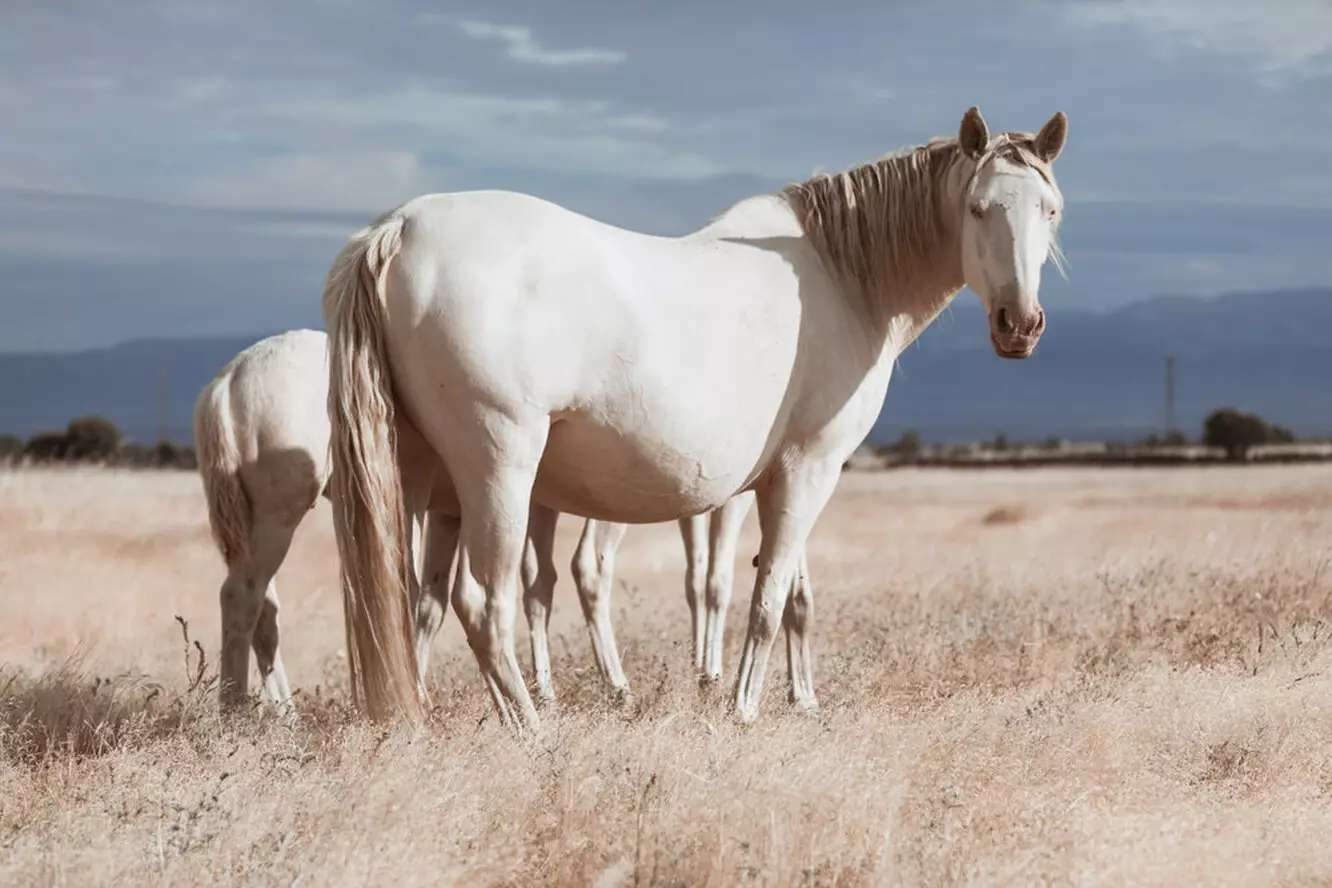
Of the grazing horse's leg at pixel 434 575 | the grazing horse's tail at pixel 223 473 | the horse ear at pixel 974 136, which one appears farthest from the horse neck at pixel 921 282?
the grazing horse's tail at pixel 223 473

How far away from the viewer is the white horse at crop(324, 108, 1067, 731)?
17.7ft

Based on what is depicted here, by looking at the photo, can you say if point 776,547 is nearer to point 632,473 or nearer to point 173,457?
point 632,473

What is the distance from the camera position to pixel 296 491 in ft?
23.1

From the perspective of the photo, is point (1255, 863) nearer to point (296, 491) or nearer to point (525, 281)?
point (525, 281)

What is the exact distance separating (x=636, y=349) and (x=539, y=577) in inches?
98.0

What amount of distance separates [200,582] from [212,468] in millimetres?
6776

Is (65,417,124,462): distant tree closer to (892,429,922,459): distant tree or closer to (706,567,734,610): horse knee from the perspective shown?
(892,429,922,459): distant tree

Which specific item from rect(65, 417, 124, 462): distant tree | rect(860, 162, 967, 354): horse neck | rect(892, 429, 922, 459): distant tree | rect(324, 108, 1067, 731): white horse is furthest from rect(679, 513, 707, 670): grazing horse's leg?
rect(65, 417, 124, 462): distant tree

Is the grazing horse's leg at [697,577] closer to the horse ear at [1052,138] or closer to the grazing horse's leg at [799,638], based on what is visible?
the grazing horse's leg at [799,638]

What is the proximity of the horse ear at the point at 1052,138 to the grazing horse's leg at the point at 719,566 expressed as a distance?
2454 mm

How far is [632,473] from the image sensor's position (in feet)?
Answer: 19.2

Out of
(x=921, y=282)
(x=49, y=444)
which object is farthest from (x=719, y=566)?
(x=49, y=444)

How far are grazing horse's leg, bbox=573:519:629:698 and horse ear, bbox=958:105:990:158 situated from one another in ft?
10.3

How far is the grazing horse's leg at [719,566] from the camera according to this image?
7.70 meters
